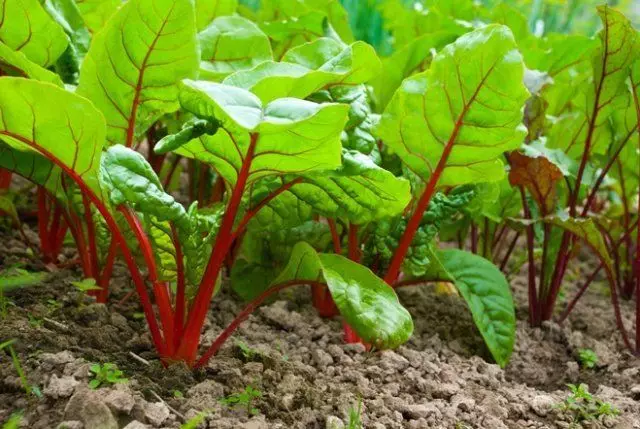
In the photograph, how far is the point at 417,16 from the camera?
2.35 meters

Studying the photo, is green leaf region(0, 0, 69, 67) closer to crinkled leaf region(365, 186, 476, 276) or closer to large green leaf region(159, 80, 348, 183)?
large green leaf region(159, 80, 348, 183)

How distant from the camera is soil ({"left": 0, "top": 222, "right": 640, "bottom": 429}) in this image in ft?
3.87

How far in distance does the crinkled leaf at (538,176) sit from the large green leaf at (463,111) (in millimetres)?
259

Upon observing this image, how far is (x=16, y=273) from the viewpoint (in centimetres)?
164

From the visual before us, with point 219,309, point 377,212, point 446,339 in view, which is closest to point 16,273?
point 219,309

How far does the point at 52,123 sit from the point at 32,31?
377mm

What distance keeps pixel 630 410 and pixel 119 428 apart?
107cm

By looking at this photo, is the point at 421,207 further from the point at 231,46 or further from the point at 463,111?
the point at 231,46

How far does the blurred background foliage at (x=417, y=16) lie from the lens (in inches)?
Answer: 92.7

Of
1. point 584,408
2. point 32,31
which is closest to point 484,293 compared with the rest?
point 584,408

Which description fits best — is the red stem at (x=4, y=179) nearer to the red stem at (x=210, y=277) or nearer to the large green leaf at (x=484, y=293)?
the red stem at (x=210, y=277)

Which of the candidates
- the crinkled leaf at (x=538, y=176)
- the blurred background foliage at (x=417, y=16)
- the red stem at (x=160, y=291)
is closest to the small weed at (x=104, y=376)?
the red stem at (x=160, y=291)

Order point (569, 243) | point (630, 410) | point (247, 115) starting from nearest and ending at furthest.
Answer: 1. point (247, 115)
2. point (630, 410)
3. point (569, 243)

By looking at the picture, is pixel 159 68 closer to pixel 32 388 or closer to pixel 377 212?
pixel 377 212
